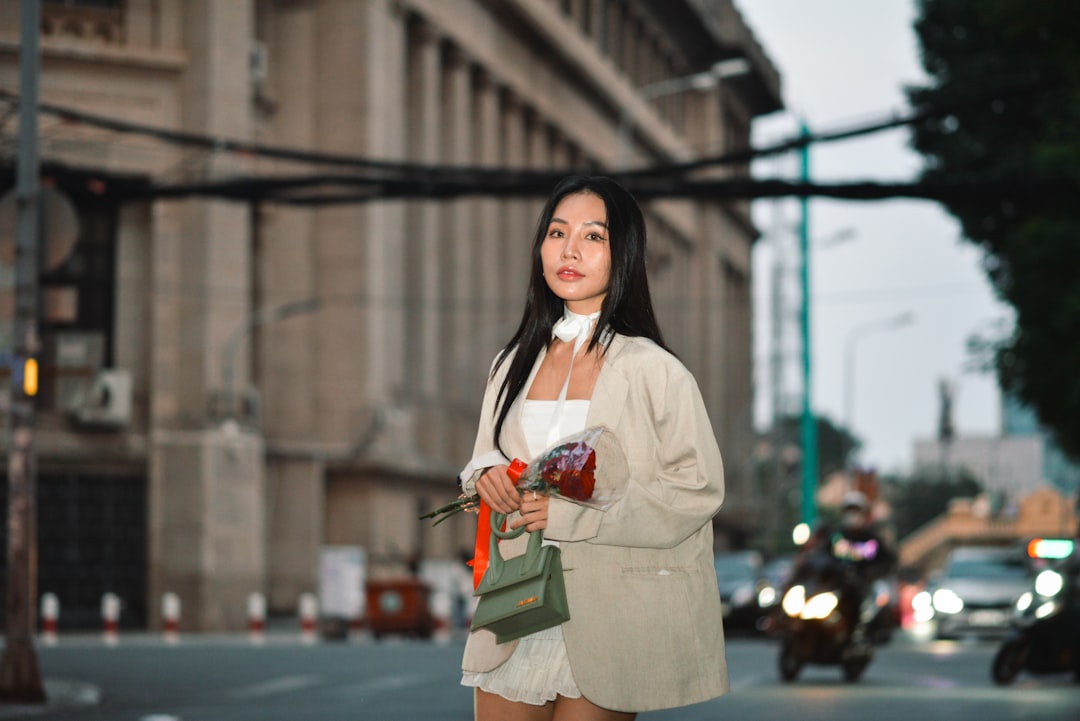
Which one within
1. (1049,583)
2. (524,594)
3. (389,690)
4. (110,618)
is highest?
(524,594)

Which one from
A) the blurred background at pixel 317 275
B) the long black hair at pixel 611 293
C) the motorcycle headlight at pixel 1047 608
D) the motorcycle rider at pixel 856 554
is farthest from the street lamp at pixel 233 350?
the long black hair at pixel 611 293

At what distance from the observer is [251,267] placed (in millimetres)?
44375

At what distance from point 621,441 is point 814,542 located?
15272mm

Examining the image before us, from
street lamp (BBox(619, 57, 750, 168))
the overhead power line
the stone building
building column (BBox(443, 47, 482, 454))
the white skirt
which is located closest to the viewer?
the white skirt

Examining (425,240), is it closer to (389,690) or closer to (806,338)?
(806,338)

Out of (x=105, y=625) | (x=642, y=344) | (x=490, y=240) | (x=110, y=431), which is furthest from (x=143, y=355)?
(x=642, y=344)

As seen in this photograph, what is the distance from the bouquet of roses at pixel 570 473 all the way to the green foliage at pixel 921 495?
489 feet

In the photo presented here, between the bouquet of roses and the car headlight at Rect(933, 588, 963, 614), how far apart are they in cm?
3042

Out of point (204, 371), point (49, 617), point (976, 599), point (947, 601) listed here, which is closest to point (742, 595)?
point (976, 599)

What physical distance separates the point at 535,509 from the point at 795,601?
14743 mm

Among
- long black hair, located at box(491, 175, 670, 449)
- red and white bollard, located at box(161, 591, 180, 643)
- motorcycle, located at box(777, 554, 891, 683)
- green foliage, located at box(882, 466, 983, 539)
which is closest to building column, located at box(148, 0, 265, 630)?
red and white bollard, located at box(161, 591, 180, 643)

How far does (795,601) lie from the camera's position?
1883cm

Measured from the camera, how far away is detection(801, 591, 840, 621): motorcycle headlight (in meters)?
18.7

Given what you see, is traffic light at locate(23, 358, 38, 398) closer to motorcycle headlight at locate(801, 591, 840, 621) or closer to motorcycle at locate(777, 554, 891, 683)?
motorcycle at locate(777, 554, 891, 683)
